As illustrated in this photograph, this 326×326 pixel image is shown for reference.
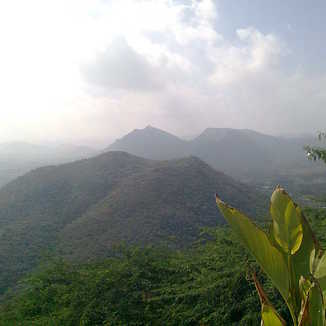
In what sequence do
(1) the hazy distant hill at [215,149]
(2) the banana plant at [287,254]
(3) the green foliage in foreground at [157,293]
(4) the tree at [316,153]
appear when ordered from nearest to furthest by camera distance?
(2) the banana plant at [287,254] → (3) the green foliage in foreground at [157,293] → (4) the tree at [316,153] → (1) the hazy distant hill at [215,149]

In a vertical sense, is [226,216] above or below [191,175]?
above

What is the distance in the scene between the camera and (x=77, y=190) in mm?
50750

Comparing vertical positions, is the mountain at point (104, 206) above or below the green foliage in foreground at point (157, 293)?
below

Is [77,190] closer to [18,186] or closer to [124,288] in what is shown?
[18,186]

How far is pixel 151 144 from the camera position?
162125 mm

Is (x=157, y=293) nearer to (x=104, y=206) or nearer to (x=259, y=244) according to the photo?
(x=259, y=244)

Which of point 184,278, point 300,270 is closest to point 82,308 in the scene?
point 184,278

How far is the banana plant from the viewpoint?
0.71 meters

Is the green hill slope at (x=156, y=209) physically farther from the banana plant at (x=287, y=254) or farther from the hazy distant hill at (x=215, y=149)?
the hazy distant hill at (x=215, y=149)

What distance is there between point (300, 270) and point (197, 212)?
137ft

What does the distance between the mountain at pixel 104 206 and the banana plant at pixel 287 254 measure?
23.7 m

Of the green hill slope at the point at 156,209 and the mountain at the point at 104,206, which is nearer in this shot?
the mountain at the point at 104,206

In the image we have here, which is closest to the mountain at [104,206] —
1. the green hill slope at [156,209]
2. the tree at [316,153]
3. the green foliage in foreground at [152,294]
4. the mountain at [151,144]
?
the green hill slope at [156,209]

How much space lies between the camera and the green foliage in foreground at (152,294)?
4484 mm
